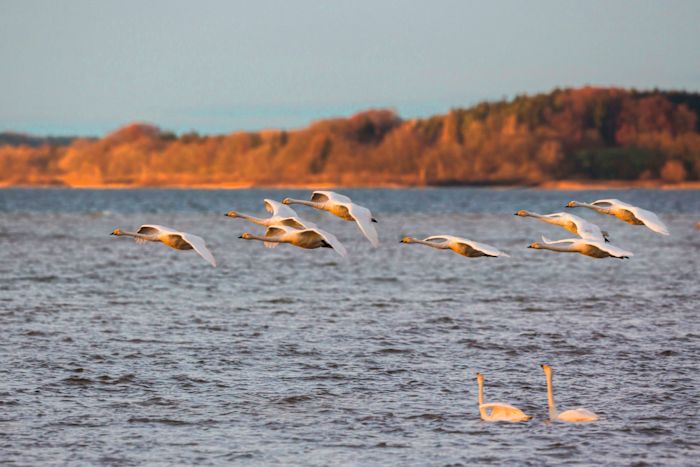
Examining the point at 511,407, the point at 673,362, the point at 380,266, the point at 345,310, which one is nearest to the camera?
the point at 511,407

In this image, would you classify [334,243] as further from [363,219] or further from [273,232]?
[273,232]

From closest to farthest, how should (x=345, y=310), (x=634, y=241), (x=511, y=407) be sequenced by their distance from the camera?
1. (x=511, y=407)
2. (x=345, y=310)
3. (x=634, y=241)

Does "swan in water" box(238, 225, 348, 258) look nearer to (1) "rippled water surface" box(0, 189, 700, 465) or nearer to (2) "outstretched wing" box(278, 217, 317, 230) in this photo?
(2) "outstretched wing" box(278, 217, 317, 230)

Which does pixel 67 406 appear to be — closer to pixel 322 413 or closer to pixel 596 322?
pixel 322 413

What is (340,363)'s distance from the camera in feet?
105

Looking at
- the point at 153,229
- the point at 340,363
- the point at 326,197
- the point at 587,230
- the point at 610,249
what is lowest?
the point at 340,363

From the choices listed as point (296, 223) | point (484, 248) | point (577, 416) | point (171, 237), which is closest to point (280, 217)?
point (296, 223)

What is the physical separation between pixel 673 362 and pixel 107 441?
15.7 m

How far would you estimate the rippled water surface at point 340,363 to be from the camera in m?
23.0

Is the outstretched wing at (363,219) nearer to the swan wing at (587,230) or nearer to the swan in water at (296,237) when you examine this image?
the swan in water at (296,237)

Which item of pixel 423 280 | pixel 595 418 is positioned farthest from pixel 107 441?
pixel 423 280

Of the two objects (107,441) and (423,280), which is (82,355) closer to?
(107,441)

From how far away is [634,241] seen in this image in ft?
295

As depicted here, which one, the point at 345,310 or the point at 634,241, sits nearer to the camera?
the point at 345,310
